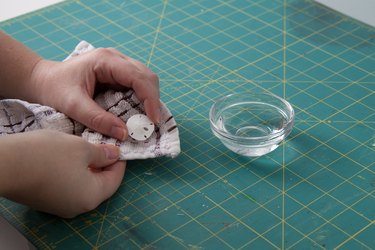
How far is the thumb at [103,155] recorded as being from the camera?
2.74ft

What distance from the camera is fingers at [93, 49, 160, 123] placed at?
0.92 metres

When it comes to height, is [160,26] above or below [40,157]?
below

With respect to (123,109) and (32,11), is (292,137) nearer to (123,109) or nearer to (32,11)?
(123,109)

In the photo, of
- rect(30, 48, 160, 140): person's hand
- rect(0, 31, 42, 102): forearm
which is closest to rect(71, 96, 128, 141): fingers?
rect(30, 48, 160, 140): person's hand

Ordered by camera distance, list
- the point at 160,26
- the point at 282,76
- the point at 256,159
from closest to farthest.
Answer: the point at 256,159 < the point at 282,76 < the point at 160,26

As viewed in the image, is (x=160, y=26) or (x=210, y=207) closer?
(x=210, y=207)

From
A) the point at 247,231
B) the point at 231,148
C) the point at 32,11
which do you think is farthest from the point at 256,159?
the point at 32,11

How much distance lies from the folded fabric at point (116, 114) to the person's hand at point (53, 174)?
0.07 metres

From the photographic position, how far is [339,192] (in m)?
0.84

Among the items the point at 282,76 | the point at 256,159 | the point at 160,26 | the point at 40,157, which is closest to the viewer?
the point at 40,157

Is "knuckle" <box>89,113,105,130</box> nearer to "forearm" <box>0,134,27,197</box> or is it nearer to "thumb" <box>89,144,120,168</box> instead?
"thumb" <box>89,144,120,168</box>

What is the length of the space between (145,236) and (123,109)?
0.22 metres

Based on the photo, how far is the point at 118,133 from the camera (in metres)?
0.89

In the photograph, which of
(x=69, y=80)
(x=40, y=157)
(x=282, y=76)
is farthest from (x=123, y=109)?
(x=282, y=76)
